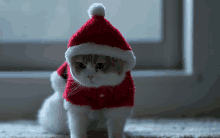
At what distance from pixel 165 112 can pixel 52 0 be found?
0.77 meters

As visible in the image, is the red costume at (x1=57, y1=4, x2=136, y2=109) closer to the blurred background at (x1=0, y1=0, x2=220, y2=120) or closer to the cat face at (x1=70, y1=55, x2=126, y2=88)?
the cat face at (x1=70, y1=55, x2=126, y2=88)

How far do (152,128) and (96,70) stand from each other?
39cm

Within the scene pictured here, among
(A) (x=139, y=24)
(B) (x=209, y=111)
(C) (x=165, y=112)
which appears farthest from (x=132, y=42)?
(B) (x=209, y=111)

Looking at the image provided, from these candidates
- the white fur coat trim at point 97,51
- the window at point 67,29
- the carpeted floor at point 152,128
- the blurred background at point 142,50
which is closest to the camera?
the white fur coat trim at point 97,51

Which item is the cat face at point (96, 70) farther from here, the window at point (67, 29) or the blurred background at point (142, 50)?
the window at point (67, 29)

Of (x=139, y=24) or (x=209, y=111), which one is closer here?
(x=209, y=111)

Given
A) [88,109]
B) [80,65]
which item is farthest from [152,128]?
[80,65]

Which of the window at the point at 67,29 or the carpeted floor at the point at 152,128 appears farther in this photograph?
the window at the point at 67,29

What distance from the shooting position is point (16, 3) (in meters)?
1.11

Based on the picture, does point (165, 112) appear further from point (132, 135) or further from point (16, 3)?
point (16, 3)

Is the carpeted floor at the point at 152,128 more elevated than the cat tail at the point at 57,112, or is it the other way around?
the cat tail at the point at 57,112

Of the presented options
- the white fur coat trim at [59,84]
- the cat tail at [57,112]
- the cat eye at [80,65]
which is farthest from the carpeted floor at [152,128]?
Result: the cat eye at [80,65]

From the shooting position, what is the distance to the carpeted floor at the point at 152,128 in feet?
2.38

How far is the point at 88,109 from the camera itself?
64 cm
